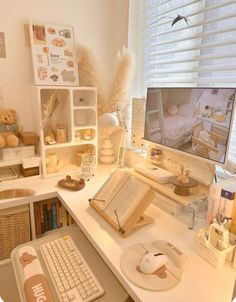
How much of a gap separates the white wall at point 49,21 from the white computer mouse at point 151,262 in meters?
1.22

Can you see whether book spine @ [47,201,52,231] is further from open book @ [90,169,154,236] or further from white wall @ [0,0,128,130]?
white wall @ [0,0,128,130]

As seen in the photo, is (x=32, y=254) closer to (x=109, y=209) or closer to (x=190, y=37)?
(x=109, y=209)

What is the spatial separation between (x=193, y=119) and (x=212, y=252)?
0.55m

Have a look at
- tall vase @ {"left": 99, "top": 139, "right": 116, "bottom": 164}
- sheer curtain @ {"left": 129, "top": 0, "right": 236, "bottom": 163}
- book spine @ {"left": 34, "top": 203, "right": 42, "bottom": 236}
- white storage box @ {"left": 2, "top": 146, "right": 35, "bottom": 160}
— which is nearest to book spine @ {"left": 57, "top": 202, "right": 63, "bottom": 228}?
book spine @ {"left": 34, "top": 203, "right": 42, "bottom": 236}

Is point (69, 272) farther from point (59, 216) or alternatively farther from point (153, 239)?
point (59, 216)

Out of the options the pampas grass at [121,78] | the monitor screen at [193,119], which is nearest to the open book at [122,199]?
the monitor screen at [193,119]

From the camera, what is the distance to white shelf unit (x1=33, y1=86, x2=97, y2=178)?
1.49 m

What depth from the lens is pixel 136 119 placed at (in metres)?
1.57

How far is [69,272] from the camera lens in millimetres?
821

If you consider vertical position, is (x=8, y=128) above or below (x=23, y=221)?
above

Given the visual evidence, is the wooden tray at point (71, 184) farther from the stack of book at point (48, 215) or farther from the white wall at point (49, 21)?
the white wall at point (49, 21)

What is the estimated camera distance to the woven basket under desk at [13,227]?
124cm

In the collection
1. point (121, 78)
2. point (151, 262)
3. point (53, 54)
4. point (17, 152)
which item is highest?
point (53, 54)

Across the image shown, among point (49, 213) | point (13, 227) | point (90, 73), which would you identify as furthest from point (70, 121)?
point (13, 227)
